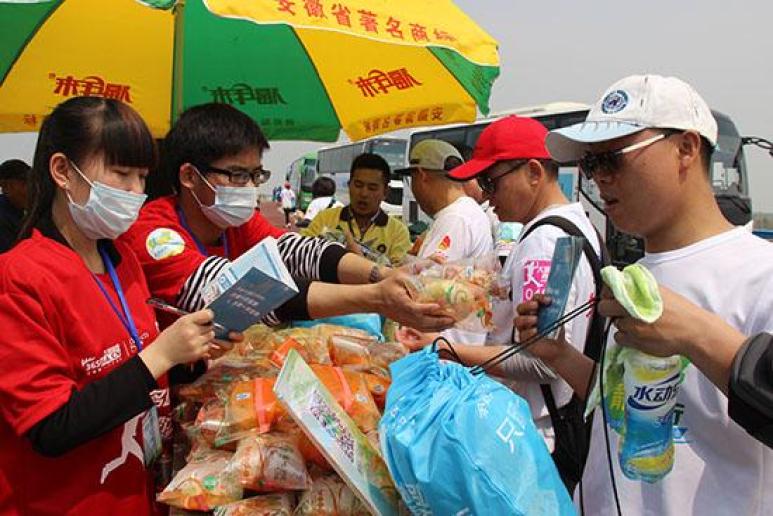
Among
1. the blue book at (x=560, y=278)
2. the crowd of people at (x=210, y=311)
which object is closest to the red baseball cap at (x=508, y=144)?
the crowd of people at (x=210, y=311)

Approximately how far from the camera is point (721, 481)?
1.35 metres

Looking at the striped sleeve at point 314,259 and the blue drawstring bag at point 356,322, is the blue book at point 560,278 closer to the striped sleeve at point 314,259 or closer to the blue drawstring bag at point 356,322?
the blue drawstring bag at point 356,322

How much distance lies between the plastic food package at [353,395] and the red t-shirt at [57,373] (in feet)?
1.70

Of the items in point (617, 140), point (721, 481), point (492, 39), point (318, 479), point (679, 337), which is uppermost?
point (492, 39)

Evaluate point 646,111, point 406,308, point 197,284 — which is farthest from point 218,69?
point 646,111

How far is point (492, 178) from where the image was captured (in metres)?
2.84

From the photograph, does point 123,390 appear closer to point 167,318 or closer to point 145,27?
point 167,318

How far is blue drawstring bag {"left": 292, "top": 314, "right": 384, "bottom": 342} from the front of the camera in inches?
92.7

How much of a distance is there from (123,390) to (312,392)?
1.51 ft

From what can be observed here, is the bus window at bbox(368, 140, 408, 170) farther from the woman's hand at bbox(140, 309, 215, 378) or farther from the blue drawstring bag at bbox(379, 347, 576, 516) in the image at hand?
the blue drawstring bag at bbox(379, 347, 576, 516)

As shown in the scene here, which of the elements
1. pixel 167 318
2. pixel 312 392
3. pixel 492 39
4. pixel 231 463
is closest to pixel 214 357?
pixel 167 318

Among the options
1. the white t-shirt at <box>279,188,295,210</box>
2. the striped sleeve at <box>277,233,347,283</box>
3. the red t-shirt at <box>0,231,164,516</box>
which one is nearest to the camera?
the red t-shirt at <box>0,231,164,516</box>

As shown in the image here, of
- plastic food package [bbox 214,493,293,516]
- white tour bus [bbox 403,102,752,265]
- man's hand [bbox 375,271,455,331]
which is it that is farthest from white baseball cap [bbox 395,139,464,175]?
white tour bus [bbox 403,102,752,265]

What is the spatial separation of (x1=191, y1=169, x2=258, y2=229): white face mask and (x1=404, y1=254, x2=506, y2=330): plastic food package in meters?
0.69
